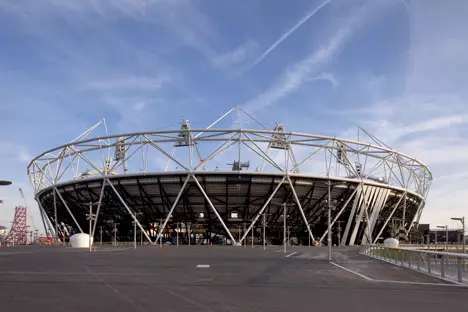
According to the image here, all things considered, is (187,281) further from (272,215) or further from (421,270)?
(272,215)

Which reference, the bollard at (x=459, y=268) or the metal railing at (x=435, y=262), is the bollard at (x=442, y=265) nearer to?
the metal railing at (x=435, y=262)

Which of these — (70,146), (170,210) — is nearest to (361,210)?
(170,210)

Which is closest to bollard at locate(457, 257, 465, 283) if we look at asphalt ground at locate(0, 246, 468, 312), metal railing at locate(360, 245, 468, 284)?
metal railing at locate(360, 245, 468, 284)

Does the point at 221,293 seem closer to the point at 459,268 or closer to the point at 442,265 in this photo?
the point at 459,268

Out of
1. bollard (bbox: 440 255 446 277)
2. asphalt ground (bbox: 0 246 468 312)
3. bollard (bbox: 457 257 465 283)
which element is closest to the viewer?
asphalt ground (bbox: 0 246 468 312)

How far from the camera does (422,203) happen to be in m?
90.9

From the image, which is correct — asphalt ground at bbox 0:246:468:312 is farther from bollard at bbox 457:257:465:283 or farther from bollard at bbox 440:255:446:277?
bollard at bbox 440:255:446:277

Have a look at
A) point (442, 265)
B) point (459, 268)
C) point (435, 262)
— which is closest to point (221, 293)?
point (459, 268)

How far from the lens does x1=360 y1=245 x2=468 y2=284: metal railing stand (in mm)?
15489

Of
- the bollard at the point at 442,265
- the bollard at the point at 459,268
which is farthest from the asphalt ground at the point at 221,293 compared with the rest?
the bollard at the point at 442,265

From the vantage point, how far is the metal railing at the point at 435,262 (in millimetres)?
15489

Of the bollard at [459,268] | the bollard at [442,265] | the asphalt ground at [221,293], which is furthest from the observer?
the bollard at [442,265]

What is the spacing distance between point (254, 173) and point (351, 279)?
169 ft

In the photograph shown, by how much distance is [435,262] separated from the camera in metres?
18.1
